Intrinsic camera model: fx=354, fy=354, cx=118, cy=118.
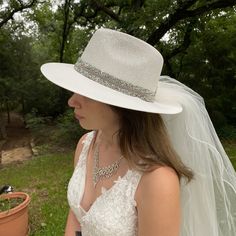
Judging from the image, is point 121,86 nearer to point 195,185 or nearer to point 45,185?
point 195,185

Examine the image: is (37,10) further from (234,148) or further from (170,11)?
(234,148)

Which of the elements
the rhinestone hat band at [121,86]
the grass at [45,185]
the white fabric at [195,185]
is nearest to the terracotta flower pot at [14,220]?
the grass at [45,185]

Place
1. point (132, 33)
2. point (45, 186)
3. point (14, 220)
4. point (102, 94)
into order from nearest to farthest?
point (102, 94) < point (14, 220) < point (45, 186) < point (132, 33)

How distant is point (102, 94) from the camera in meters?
1.29

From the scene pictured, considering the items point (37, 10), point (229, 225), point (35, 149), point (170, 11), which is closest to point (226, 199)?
point (229, 225)

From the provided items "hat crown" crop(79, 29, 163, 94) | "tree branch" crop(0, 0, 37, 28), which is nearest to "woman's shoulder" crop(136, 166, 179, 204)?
"hat crown" crop(79, 29, 163, 94)

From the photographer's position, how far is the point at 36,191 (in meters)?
5.92

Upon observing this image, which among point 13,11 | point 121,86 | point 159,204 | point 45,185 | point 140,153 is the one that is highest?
point 13,11

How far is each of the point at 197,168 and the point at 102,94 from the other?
1.72 ft

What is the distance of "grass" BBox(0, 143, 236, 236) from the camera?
4.40m

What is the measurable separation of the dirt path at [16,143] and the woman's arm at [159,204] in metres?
8.44

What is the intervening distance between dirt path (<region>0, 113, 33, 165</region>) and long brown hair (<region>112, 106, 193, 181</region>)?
27.2 feet

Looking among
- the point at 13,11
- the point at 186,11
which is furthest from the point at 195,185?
the point at 13,11

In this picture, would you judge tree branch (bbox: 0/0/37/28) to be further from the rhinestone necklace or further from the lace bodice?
the lace bodice
